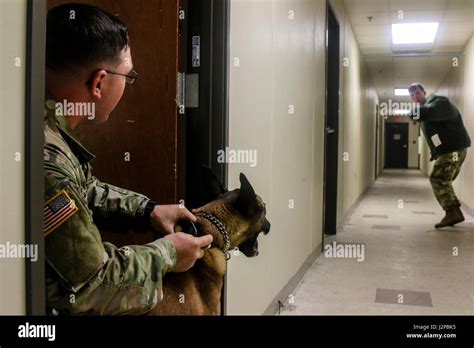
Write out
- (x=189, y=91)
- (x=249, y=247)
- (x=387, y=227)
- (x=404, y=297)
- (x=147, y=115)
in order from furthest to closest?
1. (x=387, y=227)
2. (x=404, y=297)
3. (x=189, y=91)
4. (x=147, y=115)
5. (x=249, y=247)

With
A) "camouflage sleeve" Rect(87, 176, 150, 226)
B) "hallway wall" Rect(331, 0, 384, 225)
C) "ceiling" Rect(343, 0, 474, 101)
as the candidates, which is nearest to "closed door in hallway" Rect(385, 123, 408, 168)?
"ceiling" Rect(343, 0, 474, 101)

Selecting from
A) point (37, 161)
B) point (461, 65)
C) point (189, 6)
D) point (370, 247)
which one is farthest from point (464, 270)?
point (461, 65)

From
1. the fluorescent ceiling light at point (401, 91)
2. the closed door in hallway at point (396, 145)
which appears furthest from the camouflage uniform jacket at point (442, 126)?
the closed door in hallway at point (396, 145)

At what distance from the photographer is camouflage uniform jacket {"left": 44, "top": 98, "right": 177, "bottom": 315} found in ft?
2.96

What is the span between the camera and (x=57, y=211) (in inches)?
35.5

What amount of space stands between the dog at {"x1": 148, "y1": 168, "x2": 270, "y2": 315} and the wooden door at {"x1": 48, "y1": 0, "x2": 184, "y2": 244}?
0.35 m

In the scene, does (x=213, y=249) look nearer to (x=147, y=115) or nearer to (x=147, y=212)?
(x=147, y=212)

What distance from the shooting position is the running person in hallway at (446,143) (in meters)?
5.16

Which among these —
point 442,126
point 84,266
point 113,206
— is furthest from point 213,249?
point 442,126

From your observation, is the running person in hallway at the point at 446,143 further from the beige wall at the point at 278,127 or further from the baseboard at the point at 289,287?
the baseboard at the point at 289,287

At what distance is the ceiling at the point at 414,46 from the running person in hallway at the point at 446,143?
3.39 ft

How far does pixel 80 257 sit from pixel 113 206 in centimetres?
44
